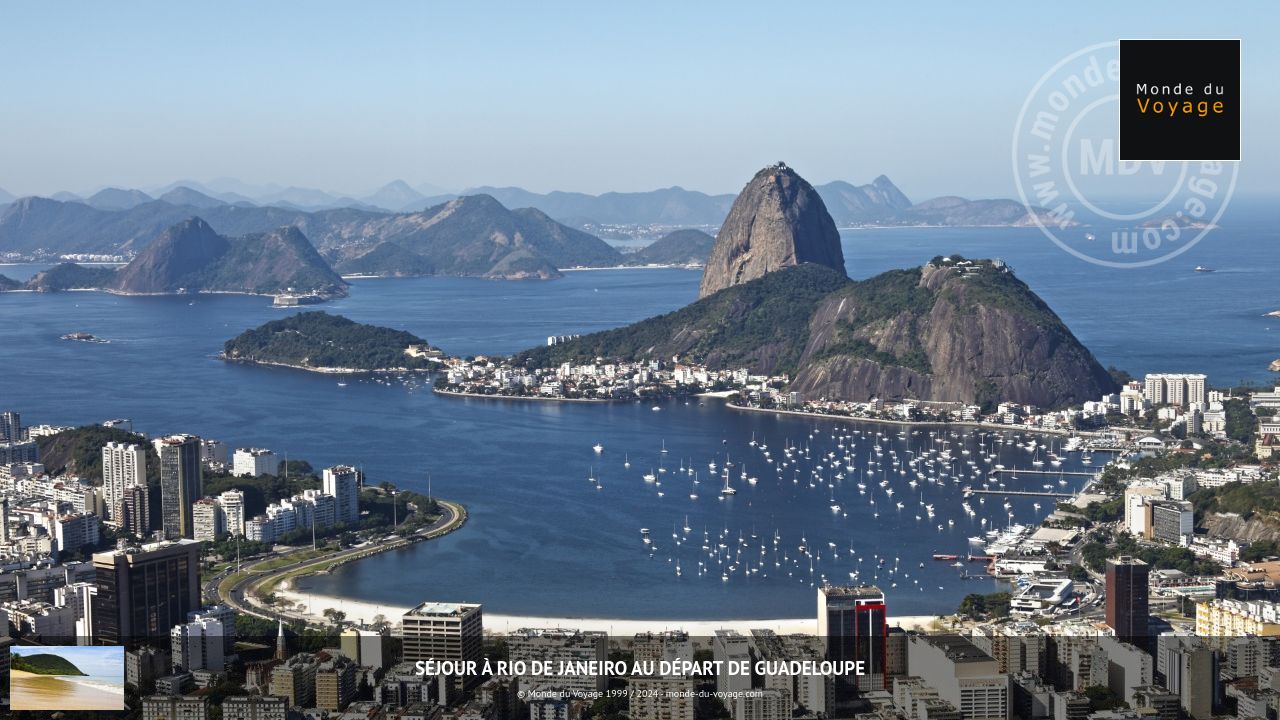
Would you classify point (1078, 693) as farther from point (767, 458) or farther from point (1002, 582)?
point (767, 458)

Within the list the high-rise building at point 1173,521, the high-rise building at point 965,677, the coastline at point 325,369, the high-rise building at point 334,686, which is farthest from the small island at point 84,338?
the high-rise building at point 965,677

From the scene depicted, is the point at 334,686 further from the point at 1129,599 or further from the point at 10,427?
the point at 10,427

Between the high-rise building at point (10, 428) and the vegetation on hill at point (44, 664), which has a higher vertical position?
the high-rise building at point (10, 428)

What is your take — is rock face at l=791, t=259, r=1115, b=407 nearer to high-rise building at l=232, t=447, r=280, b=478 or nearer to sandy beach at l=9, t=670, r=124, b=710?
high-rise building at l=232, t=447, r=280, b=478

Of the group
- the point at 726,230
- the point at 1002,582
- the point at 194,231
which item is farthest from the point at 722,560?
the point at 194,231

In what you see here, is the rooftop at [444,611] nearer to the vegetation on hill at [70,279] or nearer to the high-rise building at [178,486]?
the high-rise building at [178,486]
